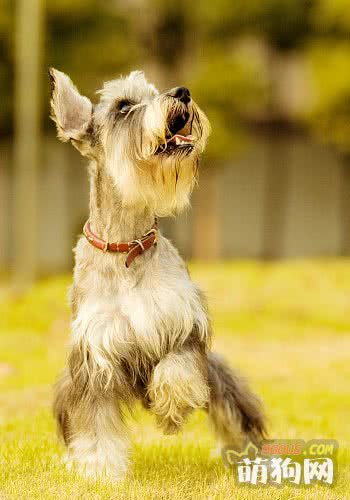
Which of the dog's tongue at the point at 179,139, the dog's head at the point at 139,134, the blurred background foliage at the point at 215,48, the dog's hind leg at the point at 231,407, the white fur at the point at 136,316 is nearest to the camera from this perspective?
the white fur at the point at 136,316

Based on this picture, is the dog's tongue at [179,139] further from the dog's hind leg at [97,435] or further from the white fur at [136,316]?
the dog's hind leg at [97,435]

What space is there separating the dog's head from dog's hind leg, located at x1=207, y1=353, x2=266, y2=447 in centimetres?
95

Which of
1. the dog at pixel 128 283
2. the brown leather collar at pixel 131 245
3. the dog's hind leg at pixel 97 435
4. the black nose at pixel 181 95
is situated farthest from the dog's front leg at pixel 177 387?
the black nose at pixel 181 95

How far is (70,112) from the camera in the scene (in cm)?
499

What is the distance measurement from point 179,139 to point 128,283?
0.79 m

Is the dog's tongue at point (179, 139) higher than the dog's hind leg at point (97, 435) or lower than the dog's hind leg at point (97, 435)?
higher

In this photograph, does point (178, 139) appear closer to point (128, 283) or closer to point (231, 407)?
point (128, 283)

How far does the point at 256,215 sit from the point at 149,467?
16.9 meters

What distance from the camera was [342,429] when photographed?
6574 millimetres

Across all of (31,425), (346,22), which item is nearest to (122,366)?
(31,425)

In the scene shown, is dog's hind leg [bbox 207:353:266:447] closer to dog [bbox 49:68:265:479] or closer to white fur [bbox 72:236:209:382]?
dog [bbox 49:68:265:479]

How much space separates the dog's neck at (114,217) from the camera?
15.8 feet

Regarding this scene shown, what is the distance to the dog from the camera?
4578 millimetres

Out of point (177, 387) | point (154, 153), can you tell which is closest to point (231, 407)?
point (177, 387)
